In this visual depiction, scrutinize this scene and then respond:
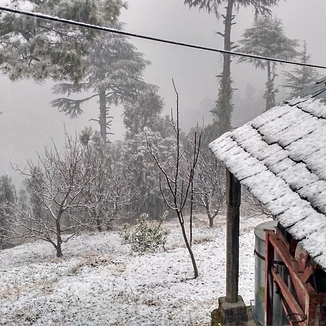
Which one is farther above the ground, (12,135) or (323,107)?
(12,135)

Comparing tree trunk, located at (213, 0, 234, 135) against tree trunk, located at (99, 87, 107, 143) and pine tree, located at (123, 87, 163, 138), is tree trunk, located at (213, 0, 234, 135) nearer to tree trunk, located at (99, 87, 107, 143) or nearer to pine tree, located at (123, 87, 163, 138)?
pine tree, located at (123, 87, 163, 138)

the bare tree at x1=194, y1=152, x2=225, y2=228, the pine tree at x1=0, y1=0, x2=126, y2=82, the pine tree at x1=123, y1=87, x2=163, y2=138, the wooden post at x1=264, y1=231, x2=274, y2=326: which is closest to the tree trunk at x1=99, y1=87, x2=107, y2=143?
the pine tree at x1=123, y1=87, x2=163, y2=138

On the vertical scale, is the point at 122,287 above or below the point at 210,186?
below

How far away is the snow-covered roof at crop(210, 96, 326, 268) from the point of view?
1.58m

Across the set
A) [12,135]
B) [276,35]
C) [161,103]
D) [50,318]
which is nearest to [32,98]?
[12,135]

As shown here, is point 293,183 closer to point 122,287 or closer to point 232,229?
point 232,229

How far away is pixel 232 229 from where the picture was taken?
384 centimetres

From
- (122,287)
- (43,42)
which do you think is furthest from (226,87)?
(122,287)

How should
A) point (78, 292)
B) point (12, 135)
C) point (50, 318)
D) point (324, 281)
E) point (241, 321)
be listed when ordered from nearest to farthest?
point (324, 281) < point (241, 321) < point (50, 318) < point (78, 292) < point (12, 135)

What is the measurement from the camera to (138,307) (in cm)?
562

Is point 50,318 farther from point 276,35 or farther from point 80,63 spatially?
point 276,35

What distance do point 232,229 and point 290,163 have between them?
188cm

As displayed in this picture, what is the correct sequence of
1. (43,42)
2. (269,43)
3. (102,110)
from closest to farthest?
(43,42)
(269,43)
(102,110)

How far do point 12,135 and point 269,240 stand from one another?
35.2 meters
